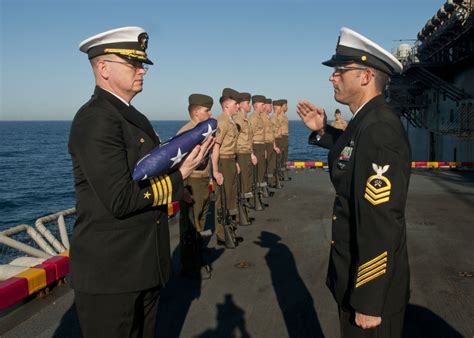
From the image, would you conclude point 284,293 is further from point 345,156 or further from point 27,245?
point 27,245

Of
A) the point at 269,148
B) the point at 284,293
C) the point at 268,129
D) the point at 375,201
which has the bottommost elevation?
the point at 284,293

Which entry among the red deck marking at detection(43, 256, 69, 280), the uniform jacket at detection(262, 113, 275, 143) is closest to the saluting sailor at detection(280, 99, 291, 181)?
the uniform jacket at detection(262, 113, 275, 143)

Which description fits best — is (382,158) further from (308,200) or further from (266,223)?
(308,200)

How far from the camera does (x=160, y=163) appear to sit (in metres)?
2.22

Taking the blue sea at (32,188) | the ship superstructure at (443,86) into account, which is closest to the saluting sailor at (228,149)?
the ship superstructure at (443,86)

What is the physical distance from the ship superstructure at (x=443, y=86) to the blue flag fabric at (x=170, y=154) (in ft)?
68.8

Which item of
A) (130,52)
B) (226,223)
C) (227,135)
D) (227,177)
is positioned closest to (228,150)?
(227,135)

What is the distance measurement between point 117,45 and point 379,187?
63.1 inches

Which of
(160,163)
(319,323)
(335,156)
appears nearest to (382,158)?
(335,156)

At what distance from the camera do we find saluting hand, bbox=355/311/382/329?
2.18 m

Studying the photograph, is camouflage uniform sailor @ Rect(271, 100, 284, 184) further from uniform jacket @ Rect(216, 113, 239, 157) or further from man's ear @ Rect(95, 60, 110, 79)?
man's ear @ Rect(95, 60, 110, 79)

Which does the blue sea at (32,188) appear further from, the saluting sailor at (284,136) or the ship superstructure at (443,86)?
the ship superstructure at (443,86)

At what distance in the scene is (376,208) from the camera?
2127 millimetres

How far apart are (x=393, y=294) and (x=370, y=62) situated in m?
1.27
